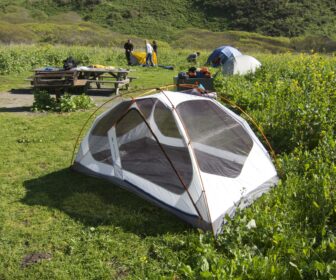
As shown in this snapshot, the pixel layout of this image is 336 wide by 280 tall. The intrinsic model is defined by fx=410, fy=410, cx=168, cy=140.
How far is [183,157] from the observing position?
540 cm

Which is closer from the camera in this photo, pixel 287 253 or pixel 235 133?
pixel 287 253

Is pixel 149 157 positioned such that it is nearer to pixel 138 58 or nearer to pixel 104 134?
pixel 104 134

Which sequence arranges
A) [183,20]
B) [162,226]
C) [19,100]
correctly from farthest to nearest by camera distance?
[183,20] < [19,100] < [162,226]

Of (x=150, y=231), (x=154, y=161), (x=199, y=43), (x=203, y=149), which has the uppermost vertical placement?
(x=203, y=149)

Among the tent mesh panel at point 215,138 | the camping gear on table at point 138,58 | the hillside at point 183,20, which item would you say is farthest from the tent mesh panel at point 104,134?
the hillside at point 183,20

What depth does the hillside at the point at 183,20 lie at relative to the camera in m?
54.8

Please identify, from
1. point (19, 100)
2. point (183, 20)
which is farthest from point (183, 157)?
point (183, 20)

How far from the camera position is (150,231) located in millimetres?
5020

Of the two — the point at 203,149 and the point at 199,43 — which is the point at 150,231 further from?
the point at 199,43

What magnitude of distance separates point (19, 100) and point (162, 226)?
919cm

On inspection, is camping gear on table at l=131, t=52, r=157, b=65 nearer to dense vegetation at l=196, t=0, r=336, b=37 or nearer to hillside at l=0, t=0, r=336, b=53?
→ hillside at l=0, t=0, r=336, b=53

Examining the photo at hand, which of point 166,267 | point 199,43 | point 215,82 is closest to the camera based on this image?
point 166,267

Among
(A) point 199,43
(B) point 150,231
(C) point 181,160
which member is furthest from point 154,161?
(A) point 199,43

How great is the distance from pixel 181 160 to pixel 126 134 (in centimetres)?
133
